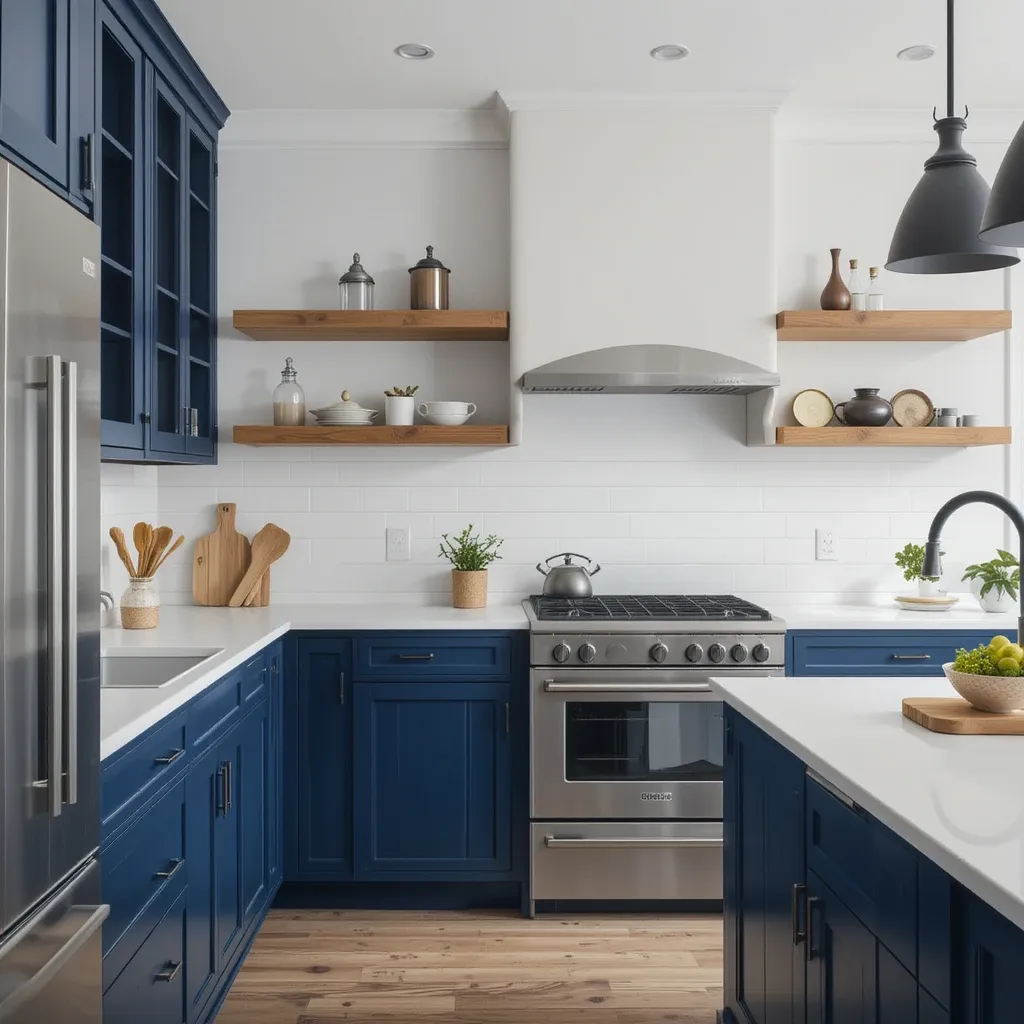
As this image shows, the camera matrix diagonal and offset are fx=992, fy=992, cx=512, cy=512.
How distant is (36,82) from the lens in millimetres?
2014

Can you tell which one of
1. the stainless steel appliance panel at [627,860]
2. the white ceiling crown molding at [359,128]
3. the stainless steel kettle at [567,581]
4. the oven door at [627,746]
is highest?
the white ceiling crown molding at [359,128]

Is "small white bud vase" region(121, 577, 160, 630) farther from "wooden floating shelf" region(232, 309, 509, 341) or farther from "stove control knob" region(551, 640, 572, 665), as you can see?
"stove control knob" region(551, 640, 572, 665)

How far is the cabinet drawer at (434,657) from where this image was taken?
332cm

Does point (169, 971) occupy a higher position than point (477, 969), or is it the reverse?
point (169, 971)

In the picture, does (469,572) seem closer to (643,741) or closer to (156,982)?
Answer: (643,741)

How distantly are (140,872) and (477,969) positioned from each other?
4.47 ft

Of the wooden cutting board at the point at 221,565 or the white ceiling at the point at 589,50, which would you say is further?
the wooden cutting board at the point at 221,565

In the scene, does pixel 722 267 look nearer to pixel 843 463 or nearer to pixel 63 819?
pixel 843 463

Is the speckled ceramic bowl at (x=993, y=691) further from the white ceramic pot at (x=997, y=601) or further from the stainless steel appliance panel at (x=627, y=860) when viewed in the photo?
the white ceramic pot at (x=997, y=601)

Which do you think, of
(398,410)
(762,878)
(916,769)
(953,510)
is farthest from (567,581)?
(916,769)

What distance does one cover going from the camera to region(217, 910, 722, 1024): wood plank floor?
2.68 meters

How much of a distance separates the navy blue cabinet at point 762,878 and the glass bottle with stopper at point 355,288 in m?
2.07

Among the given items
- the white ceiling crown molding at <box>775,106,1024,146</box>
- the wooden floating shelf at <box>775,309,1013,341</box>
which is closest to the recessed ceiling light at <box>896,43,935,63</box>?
the white ceiling crown molding at <box>775,106,1024,146</box>

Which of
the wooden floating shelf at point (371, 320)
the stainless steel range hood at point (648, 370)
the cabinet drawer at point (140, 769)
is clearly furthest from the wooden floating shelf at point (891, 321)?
the cabinet drawer at point (140, 769)
